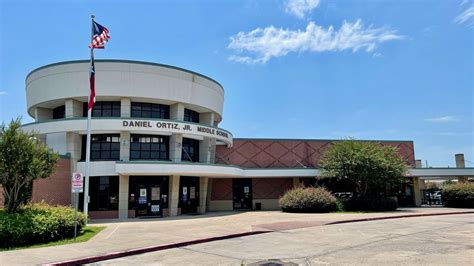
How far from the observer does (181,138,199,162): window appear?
30.3 m

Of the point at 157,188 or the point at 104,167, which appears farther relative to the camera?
the point at 157,188

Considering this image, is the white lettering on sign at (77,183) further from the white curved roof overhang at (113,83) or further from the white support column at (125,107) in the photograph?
the white curved roof overhang at (113,83)

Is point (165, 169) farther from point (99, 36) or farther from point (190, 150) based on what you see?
point (99, 36)

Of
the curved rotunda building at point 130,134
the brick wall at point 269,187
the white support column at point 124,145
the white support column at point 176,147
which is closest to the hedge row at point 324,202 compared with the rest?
the curved rotunda building at point 130,134

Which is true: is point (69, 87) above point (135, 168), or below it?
above

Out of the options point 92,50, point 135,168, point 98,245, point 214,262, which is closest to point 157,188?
point 135,168

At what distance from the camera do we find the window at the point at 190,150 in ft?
99.4

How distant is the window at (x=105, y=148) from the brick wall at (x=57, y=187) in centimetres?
180

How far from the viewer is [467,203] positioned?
33.2 metres

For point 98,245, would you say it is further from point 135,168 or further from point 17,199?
point 135,168

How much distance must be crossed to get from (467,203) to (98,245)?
3161 cm

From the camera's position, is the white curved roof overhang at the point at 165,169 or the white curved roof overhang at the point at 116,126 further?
the white curved roof overhang at the point at 116,126

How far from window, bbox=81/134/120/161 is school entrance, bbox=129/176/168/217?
2187 mm

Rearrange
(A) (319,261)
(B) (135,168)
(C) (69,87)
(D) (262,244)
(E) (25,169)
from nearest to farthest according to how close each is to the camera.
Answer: (A) (319,261) < (D) (262,244) < (E) (25,169) < (B) (135,168) < (C) (69,87)
